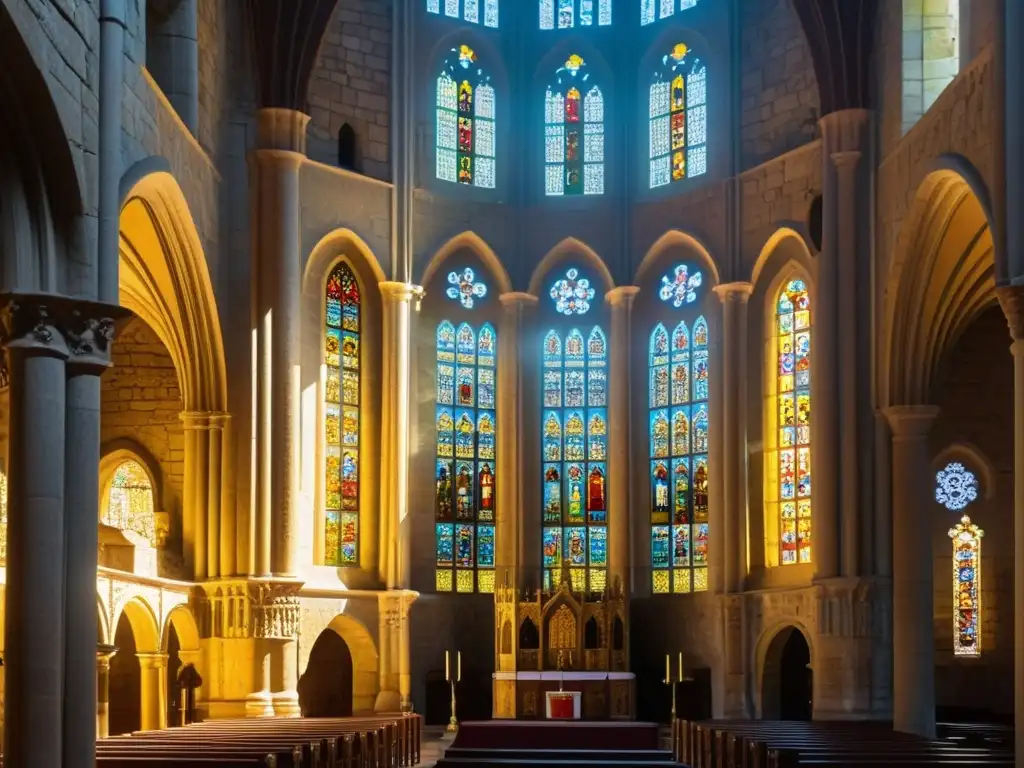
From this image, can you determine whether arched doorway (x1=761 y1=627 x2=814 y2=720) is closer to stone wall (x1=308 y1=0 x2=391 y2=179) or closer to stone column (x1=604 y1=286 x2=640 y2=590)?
stone column (x1=604 y1=286 x2=640 y2=590)

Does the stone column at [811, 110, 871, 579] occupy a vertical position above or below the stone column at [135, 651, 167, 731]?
above

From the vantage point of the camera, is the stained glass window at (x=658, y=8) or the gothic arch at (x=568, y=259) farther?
the gothic arch at (x=568, y=259)

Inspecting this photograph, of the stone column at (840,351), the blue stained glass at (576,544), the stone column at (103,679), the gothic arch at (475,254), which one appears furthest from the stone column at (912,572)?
the stone column at (103,679)

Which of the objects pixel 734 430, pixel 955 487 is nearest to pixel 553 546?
pixel 734 430

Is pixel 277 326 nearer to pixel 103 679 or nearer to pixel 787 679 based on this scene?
pixel 103 679

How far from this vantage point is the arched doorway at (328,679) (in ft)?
101

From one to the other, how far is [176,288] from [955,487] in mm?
14283

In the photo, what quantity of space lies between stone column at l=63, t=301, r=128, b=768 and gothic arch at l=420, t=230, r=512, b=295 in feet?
49.3

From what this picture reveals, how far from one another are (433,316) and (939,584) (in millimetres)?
10246

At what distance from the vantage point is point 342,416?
29.8 m

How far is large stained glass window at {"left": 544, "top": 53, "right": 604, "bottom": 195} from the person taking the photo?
3234 cm

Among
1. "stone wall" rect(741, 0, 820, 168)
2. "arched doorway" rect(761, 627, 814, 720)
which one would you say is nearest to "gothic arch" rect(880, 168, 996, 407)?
"stone wall" rect(741, 0, 820, 168)

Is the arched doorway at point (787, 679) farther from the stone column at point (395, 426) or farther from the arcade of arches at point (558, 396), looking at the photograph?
the stone column at point (395, 426)

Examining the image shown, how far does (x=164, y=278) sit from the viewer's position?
25.1 metres
